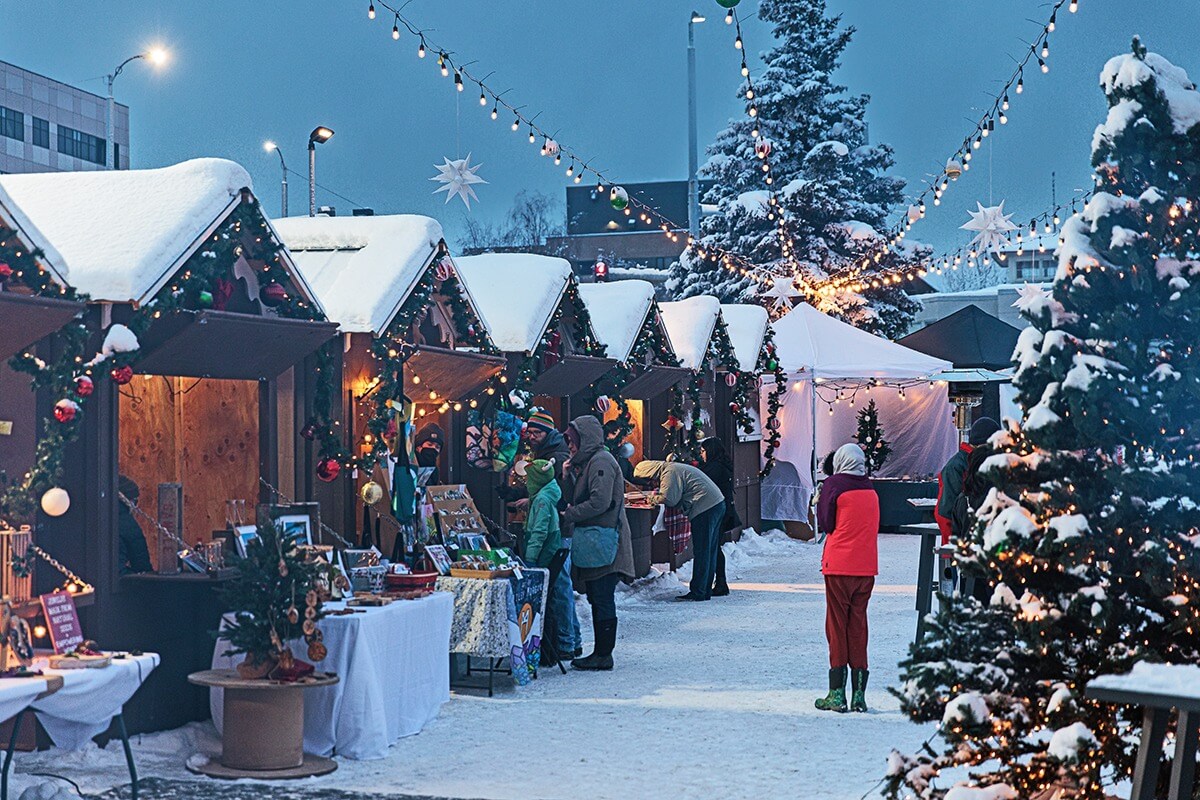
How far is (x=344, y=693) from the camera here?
26.3ft

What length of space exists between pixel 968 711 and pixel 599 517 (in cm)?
563

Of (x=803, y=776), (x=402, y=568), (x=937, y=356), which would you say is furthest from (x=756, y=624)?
(x=937, y=356)

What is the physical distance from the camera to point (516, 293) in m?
13.7

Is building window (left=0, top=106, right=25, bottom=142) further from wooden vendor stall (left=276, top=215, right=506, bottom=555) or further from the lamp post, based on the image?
wooden vendor stall (left=276, top=215, right=506, bottom=555)

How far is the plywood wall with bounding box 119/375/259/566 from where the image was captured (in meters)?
9.77

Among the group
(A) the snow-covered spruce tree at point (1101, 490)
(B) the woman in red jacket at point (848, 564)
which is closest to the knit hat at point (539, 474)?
(B) the woman in red jacket at point (848, 564)

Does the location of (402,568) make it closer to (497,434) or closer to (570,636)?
(570,636)

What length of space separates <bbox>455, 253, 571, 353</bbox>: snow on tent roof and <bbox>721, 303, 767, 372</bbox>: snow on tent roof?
7.07 m

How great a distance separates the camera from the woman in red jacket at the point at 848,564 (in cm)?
914

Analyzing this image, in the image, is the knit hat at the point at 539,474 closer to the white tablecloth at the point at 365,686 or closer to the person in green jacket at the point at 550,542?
the person in green jacket at the point at 550,542

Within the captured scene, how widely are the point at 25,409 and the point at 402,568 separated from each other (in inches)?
104

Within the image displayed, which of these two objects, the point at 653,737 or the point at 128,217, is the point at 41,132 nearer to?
Answer: the point at 128,217

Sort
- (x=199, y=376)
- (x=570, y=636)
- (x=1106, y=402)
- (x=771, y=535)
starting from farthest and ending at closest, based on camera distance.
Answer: (x=771, y=535), (x=570, y=636), (x=199, y=376), (x=1106, y=402)

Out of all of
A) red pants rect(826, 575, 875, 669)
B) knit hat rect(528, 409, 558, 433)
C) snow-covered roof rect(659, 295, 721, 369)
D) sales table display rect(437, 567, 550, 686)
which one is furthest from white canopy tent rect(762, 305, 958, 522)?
red pants rect(826, 575, 875, 669)
